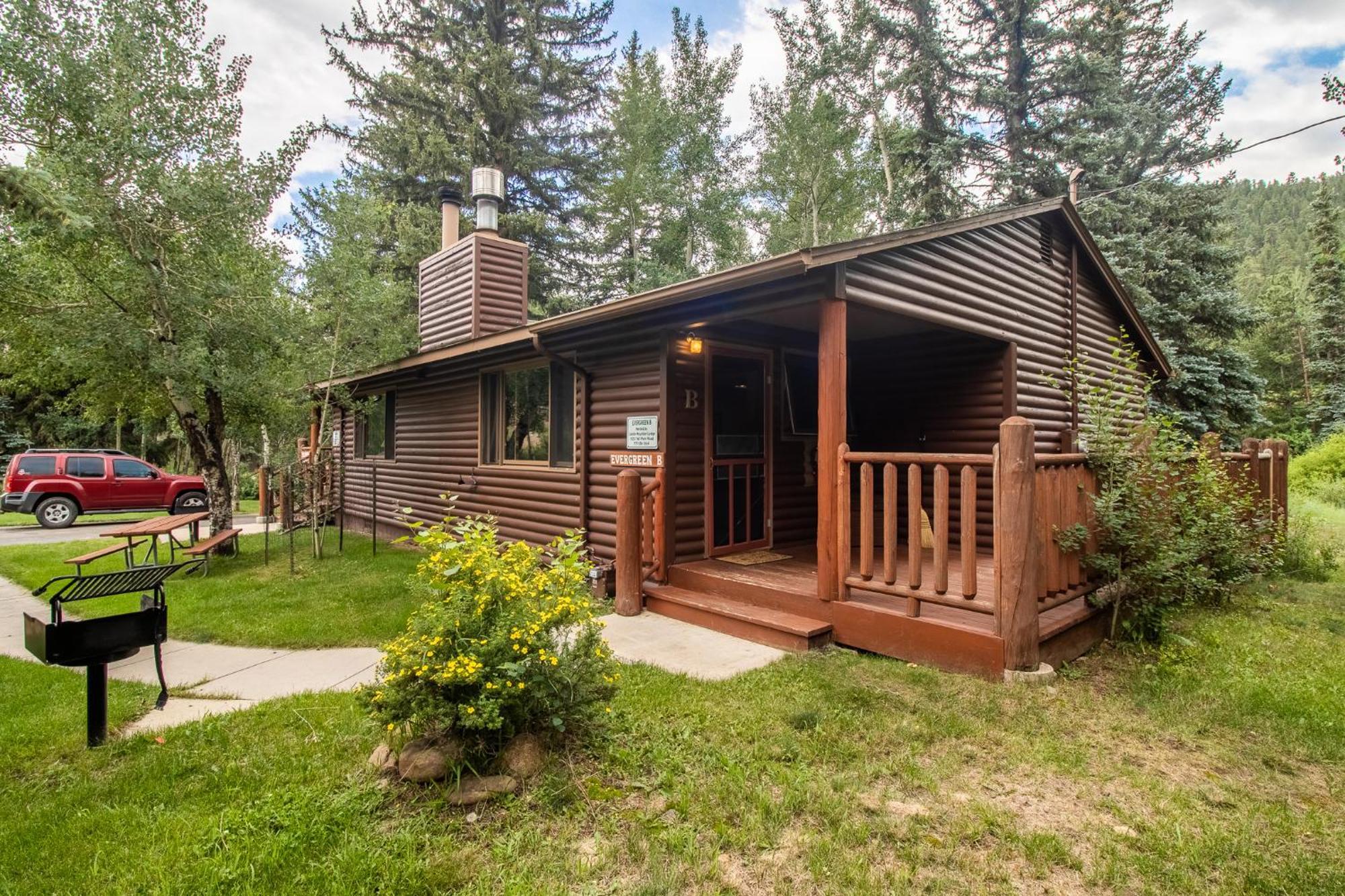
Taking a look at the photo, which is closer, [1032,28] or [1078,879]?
[1078,879]

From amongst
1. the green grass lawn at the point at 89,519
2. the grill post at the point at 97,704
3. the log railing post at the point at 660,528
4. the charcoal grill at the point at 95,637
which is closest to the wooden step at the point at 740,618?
the log railing post at the point at 660,528

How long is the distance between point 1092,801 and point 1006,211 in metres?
4.84

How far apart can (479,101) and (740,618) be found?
18065mm

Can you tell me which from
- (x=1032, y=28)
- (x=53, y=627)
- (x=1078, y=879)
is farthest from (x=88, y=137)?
(x=1032, y=28)

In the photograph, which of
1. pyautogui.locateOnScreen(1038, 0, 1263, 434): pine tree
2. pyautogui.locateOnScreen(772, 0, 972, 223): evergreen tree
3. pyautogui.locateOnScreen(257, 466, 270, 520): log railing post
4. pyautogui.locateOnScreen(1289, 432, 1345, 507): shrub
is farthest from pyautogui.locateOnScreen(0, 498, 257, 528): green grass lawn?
pyautogui.locateOnScreen(1289, 432, 1345, 507): shrub

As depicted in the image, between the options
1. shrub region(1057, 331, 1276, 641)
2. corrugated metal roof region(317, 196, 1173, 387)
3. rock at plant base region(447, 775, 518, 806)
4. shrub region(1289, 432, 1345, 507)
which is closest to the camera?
rock at plant base region(447, 775, 518, 806)

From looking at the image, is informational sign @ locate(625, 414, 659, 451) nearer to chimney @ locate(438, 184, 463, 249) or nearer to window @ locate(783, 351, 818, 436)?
window @ locate(783, 351, 818, 436)

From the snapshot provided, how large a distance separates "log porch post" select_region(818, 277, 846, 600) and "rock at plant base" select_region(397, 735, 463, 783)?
8.30 ft

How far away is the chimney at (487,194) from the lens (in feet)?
33.9

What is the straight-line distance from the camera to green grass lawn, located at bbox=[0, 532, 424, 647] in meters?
4.79

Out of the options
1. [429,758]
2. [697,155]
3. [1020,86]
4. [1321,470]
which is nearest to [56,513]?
[429,758]

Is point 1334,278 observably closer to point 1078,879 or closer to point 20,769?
point 1078,879

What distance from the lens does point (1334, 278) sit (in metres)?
19.8

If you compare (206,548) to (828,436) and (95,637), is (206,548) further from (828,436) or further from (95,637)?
(828,436)
